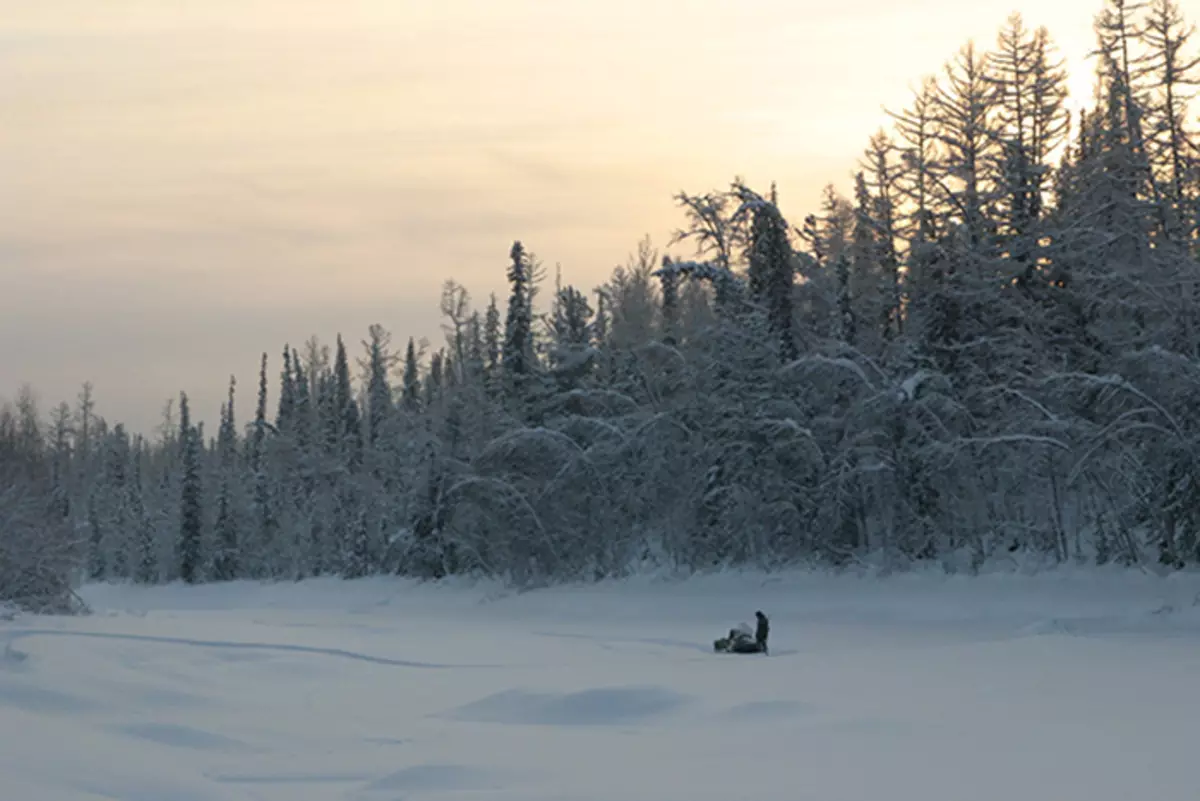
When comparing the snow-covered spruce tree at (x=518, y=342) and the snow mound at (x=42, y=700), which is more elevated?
the snow-covered spruce tree at (x=518, y=342)

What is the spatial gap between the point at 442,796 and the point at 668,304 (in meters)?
50.2

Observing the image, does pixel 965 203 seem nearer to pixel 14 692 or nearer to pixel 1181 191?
pixel 1181 191

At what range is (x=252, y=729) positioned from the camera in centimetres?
1339

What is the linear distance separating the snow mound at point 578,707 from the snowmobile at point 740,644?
632 cm

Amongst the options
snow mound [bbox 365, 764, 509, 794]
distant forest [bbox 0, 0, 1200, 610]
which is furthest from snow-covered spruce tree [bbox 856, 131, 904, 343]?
snow mound [bbox 365, 764, 509, 794]

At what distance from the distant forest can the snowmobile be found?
1003 cm

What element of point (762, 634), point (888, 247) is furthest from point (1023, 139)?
point (762, 634)

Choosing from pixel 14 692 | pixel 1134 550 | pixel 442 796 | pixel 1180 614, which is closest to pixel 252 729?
pixel 14 692

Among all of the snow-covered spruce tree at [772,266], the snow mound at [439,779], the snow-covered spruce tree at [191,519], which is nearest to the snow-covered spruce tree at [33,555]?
the snow mound at [439,779]

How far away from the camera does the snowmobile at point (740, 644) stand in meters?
22.6

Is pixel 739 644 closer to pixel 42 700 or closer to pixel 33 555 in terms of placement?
pixel 42 700

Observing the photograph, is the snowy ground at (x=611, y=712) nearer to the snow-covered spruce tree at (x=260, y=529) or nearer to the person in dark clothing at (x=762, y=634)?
the person in dark clothing at (x=762, y=634)

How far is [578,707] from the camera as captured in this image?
15.8m

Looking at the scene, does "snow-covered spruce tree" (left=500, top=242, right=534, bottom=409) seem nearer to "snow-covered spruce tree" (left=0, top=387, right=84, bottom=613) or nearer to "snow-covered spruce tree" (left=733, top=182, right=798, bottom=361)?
"snow-covered spruce tree" (left=733, top=182, right=798, bottom=361)
